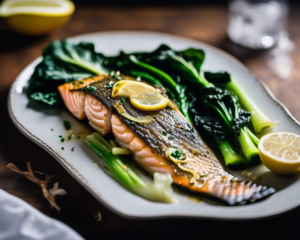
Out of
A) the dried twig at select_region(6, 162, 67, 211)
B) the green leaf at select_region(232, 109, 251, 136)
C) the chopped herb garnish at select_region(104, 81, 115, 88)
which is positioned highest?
the green leaf at select_region(232, 109, 251, 136)

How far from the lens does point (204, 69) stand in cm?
421

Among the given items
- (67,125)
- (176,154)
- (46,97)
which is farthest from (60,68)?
(176,154)

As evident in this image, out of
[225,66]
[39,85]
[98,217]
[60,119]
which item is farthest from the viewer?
[225,66]

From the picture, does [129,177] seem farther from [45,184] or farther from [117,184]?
[45,184]

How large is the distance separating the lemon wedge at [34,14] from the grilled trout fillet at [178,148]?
2021 mm

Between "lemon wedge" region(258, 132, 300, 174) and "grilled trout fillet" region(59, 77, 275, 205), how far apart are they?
0.77 feet

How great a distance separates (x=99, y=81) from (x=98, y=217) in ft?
4.86

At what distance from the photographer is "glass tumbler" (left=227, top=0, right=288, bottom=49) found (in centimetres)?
488

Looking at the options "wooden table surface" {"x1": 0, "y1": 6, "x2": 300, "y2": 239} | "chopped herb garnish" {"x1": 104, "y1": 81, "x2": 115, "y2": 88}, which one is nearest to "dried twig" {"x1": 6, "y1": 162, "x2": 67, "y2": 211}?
"wooden table surface" {"x1": 0, "y1": 6, "x2": 300, "y2": 239}

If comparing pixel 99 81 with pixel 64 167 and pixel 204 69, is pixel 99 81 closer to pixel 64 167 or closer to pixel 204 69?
pixel 64 167

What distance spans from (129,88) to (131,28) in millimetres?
2673

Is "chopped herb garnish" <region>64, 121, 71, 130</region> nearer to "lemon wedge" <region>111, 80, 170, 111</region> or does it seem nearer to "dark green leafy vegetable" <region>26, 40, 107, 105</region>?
"dark green leafy vegetable" <region>26, 40, 107, 105</region>

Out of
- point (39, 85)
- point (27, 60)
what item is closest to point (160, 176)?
point (39, 85)

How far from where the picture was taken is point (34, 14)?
448 centimetres
